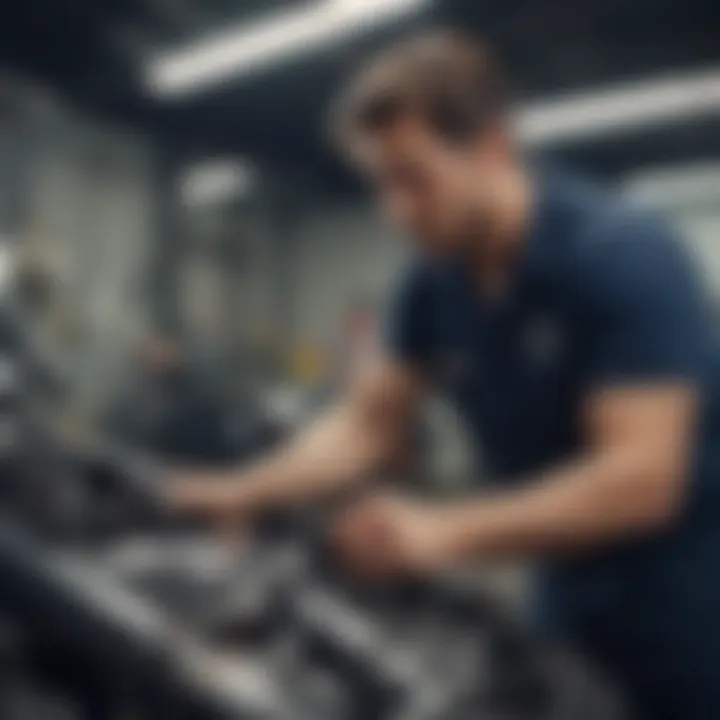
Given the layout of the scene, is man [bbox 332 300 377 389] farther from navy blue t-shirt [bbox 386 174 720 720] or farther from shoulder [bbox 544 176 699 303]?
shoulder [bbox 544 176 699 303]

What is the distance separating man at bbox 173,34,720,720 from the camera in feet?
2.50

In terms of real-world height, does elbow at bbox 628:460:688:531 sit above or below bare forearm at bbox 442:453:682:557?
above

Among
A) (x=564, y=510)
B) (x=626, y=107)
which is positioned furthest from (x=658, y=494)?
(x=626, y=107)

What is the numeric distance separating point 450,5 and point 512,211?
159 millimetres

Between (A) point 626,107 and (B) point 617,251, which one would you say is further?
(A) point 626,107

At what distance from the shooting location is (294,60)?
2.76 ft

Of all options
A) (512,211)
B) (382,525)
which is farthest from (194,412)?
(512,211)

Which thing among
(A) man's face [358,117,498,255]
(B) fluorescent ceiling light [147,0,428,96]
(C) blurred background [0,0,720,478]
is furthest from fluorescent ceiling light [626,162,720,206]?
(B) fluorescent ceiling light [147,0,428,96]

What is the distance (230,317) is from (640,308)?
0.94ft

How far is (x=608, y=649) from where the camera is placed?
0.84 metres

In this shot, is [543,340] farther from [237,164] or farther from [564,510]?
[237,164]

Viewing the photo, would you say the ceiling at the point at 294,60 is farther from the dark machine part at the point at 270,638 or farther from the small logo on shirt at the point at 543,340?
the dark machine part at the point at 270,638

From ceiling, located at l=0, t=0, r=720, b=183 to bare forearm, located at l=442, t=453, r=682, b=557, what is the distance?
0.23 meters

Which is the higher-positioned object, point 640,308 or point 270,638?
point 640,308
